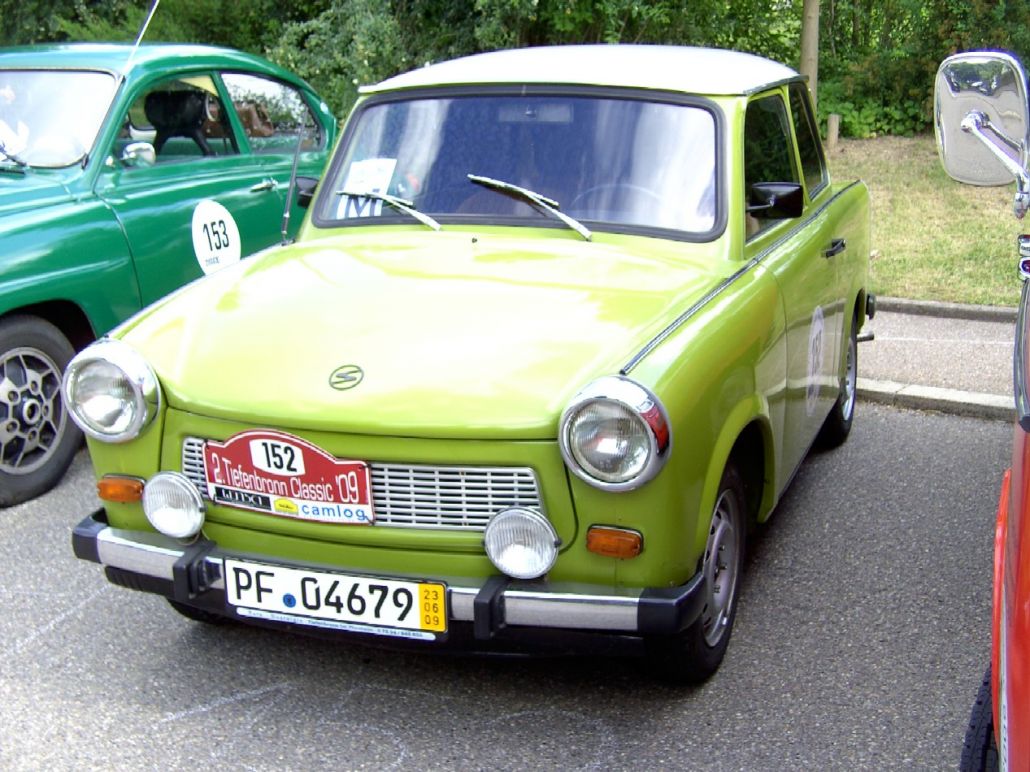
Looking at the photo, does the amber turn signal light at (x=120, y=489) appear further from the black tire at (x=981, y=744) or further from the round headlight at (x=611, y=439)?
the black tire at (x=981, y=744)

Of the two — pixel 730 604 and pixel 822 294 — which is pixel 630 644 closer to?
pixel 730 604

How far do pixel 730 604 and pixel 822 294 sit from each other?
1.45 meters

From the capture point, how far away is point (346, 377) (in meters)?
3.18

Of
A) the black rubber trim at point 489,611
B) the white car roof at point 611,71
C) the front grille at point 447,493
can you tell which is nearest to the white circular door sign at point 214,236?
the white car roof at point 611,71

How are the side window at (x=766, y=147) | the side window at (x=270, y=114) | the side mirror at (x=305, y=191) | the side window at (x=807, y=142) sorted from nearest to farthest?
the side window at (x=766, y=147), the side mirror at (x=305, y=191), the side window at (x=807, y=142), the side window at (x=270, y=114)

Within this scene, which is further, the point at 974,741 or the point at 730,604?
the point at 730,604

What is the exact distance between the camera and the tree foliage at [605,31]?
11781 mm

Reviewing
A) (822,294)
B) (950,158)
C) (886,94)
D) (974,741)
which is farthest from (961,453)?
(886,94)

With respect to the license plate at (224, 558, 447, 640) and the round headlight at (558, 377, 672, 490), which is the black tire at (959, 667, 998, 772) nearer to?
the round headlight at (558, 377, 672, 490)

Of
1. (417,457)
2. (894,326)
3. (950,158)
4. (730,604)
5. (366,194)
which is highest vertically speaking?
(950,158)

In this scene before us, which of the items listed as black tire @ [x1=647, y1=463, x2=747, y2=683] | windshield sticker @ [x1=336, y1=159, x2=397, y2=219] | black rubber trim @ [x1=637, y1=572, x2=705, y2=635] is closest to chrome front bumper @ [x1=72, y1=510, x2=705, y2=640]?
black rubber trim @ [x1=637, y1=572, x2=705, y2=635]

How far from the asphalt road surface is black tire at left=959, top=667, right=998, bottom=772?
72 centimetres

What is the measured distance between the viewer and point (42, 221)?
16.7 ft

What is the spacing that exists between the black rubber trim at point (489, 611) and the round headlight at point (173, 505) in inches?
31.9
